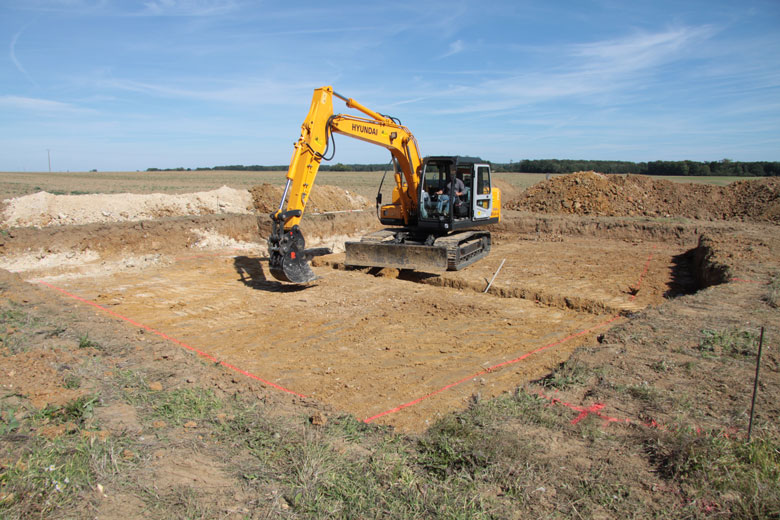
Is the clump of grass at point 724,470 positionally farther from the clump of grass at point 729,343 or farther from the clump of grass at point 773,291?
the clump of grass at point 773,291

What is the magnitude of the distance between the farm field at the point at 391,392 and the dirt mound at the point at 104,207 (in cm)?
378

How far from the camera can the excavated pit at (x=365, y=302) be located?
19.0 ft

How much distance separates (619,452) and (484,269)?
8086 millimetres

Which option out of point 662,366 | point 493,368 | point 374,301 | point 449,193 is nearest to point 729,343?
point 662,366

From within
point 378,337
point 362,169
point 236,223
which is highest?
point 362,169

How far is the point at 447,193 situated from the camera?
1116 cm

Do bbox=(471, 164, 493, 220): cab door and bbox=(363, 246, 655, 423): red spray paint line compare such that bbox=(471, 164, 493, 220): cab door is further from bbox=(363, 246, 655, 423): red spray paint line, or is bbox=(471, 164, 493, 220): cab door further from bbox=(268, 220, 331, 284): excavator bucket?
bbox=(268, 220, 331, 284): excavator bucket

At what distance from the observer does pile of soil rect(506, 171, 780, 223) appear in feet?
64.0

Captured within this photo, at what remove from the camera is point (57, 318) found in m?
6.90

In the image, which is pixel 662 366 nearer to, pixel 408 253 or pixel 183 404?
pixel 183 404

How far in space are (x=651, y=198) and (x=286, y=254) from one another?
1951 cm

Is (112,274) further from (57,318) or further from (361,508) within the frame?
(361,508)

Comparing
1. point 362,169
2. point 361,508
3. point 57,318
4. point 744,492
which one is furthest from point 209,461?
point 362,169

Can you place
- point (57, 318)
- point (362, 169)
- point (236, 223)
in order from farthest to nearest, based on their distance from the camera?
point (362, 169)
point (236, 223)
point (57, 318)
